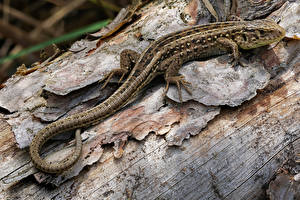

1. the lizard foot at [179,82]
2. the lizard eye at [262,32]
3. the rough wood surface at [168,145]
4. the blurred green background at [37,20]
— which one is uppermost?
the blurred green background at [37,20]

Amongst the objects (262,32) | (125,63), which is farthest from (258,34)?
(125,63)

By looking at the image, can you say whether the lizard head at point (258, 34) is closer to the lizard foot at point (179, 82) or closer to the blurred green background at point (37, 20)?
the lizard foot at point (179, 82)

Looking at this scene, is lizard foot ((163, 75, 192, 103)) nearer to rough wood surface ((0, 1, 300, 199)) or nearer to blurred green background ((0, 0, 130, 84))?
rough wood surface ((0, 1, 300, 199))

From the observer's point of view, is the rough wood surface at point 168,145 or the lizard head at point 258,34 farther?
the lizard head at point 258,34

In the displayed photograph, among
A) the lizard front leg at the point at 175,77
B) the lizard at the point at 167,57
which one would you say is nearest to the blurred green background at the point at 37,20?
the lizard at the point at 167,57

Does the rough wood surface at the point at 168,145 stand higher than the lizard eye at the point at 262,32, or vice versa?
the lizard eye at the point at 262,32

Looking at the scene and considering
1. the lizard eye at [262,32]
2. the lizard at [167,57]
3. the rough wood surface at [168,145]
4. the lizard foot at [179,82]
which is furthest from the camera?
the lizard eye at [262,32]
